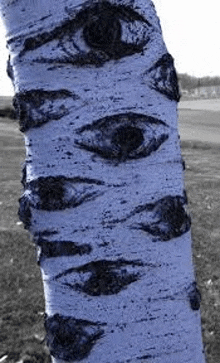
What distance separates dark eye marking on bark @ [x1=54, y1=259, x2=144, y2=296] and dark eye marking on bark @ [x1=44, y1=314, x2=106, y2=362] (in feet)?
0.28

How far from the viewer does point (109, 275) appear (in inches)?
47.8

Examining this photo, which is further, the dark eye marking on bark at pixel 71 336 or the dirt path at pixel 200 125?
the dirt path at pixel 200 125

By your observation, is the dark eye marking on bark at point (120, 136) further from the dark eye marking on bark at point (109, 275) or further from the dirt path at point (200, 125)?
the dirt path at point (200, 125)

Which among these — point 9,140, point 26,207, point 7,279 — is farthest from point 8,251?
point 9,140

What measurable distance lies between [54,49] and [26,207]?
0.37 metres

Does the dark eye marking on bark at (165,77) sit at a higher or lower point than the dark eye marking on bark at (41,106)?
higher

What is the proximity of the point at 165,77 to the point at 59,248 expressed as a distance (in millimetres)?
458

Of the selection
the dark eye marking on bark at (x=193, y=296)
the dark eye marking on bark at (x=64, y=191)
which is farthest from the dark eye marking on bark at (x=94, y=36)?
the dark eye marking on bark at (x=193, y=296)

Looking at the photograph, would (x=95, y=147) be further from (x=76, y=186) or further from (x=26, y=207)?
(x=26, y=207)

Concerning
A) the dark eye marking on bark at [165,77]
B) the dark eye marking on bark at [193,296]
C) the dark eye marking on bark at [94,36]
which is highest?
the dark eye marking on bark at [94,36]

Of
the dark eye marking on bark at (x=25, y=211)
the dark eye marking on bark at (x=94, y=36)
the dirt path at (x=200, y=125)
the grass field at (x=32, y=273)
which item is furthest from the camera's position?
the dirt path at (x=200, y=125)

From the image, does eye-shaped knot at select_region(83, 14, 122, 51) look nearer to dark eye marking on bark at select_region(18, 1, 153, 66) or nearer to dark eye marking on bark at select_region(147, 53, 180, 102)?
dark eye marking on bark at select_region(18, 1, 153, 66)

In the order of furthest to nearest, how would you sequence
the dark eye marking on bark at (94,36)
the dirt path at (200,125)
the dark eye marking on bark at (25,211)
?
the dirt path at (200,125), the dark eye marking on bark at (25,211), the dark eye marking on bark at (94,36)

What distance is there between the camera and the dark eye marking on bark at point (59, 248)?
3.99 feet
